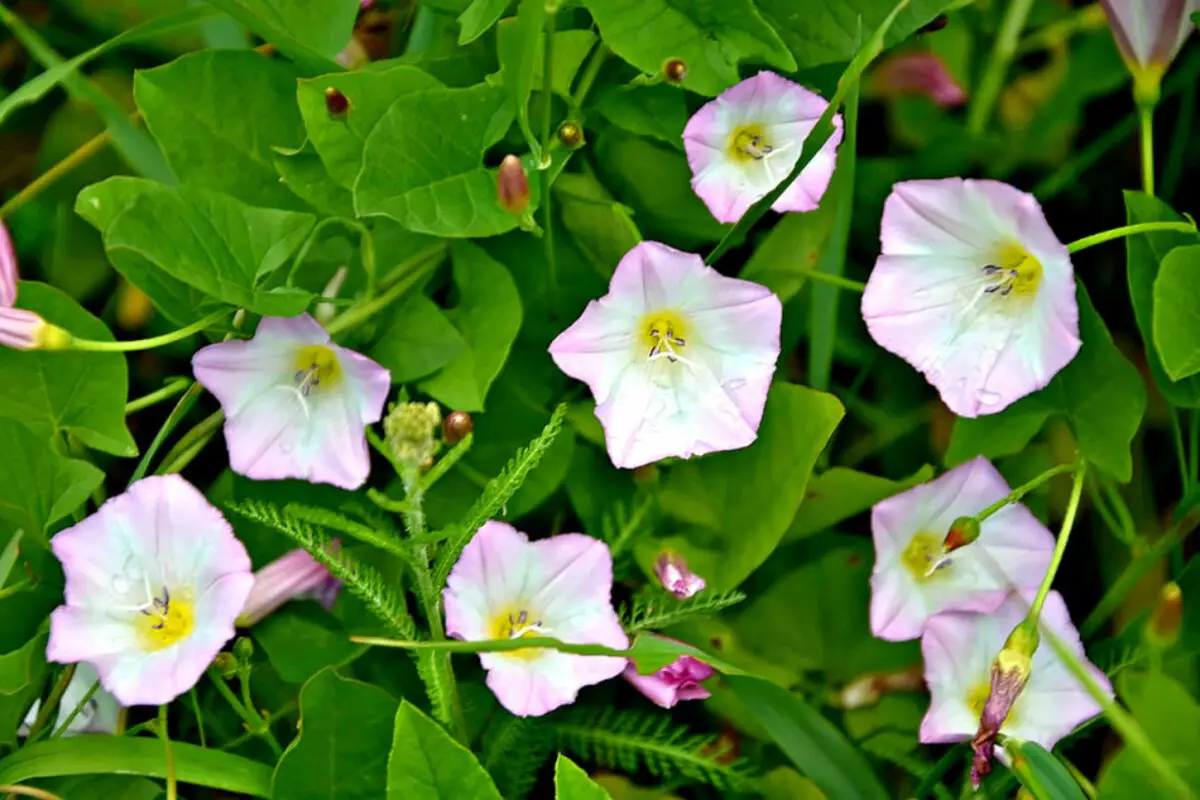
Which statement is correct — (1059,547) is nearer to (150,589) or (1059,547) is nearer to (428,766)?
(428,766)

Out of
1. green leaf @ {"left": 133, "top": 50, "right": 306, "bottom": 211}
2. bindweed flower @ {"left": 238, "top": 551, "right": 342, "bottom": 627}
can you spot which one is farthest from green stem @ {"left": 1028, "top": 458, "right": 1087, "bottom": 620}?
green leaf @ {"left": 133, "top": 50, "right": 306, "bottom": 211}

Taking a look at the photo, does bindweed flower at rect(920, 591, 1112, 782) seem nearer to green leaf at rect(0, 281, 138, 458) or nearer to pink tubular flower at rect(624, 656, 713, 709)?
pink tubular flower at rect(624, 656, 713, 709)

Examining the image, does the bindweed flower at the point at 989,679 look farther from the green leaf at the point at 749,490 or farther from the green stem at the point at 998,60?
the green stem at the point at 998,60

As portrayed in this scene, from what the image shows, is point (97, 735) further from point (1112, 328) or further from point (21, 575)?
point (1112, 328)

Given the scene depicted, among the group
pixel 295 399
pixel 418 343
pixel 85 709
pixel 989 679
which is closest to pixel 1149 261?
pixel 989 679

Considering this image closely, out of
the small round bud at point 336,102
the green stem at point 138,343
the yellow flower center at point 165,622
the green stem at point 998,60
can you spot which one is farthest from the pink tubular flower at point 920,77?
the yellow flower center at point 165,622

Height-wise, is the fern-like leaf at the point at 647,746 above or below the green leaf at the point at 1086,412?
below
